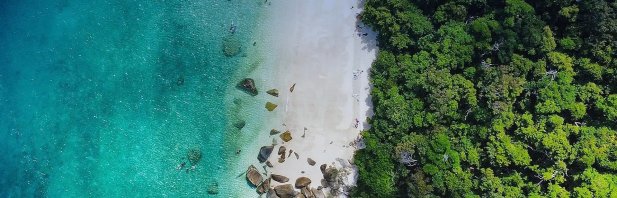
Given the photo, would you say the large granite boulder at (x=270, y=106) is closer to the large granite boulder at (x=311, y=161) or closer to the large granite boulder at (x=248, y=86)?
the large granite boulder at (x=248, y=86)

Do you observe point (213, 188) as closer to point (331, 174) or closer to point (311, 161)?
point (311, 161)

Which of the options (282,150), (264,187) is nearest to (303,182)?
(282,150)

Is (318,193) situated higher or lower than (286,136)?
lower

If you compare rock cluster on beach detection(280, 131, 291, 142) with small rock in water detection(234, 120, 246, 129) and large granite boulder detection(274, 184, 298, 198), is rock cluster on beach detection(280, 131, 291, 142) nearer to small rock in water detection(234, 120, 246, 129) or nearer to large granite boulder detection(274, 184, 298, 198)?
small rock in water detection(234, 120, 246, 129)

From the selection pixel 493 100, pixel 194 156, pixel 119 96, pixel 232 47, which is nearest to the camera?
pixel 493 100

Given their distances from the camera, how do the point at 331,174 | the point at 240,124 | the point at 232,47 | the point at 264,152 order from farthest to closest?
the point at 232,47
the point at 240,124
the point at 264,152
the point at 331,174

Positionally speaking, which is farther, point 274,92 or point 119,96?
point 119,96

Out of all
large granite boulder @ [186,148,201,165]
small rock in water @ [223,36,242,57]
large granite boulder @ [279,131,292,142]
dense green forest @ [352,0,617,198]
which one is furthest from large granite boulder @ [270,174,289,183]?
small rock in water @ [223,36,242,57]

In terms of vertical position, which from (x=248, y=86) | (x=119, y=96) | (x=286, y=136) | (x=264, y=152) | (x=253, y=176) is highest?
(x=248, y=86)
